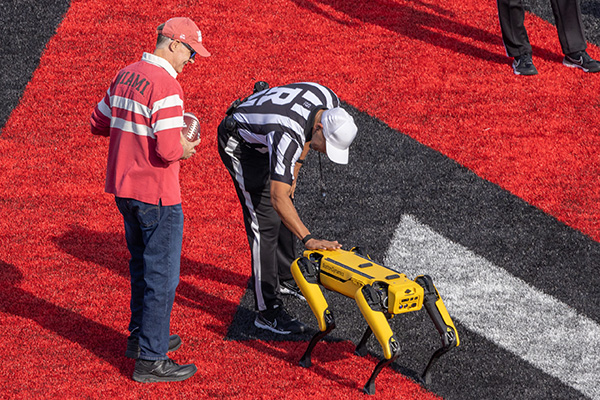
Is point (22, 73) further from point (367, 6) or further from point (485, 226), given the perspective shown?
point (485, 226)

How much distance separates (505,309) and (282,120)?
2.29m

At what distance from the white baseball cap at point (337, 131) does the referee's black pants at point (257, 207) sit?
60cm

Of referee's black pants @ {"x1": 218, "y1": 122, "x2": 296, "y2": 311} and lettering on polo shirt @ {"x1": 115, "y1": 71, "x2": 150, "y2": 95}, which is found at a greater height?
lettering on polo shirt @ {"x1": 115, "y1": 71, "x2": 150, "y2": 95}

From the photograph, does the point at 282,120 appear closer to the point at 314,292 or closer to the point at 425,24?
the point at 314,292

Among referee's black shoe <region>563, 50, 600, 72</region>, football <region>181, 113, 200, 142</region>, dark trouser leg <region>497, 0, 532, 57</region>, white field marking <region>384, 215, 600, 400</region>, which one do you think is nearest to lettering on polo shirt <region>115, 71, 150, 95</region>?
football <region>181, 113, 200, 142</region>

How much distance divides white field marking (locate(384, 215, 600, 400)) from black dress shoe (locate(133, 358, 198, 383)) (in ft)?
6.66

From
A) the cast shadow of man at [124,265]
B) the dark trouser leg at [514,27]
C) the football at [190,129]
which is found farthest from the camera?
the dark trouser leg at [514,27]

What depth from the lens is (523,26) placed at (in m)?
8.08

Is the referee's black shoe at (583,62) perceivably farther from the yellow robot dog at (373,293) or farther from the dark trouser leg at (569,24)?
the yellow robot dog at (373,293)

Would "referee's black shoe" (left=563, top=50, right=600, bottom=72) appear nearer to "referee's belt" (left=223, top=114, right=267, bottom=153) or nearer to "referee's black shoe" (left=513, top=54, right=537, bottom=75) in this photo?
"referee's black shoe" (left=513, top=54, right=537, bottom=75)

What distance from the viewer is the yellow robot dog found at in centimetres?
395

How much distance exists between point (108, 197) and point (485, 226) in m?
3.36

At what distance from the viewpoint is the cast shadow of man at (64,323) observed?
15.0 feet

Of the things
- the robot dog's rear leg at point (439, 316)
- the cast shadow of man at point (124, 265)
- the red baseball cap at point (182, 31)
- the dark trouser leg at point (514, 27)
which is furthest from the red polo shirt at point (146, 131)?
the dark trouser leg at point (514, 27)
